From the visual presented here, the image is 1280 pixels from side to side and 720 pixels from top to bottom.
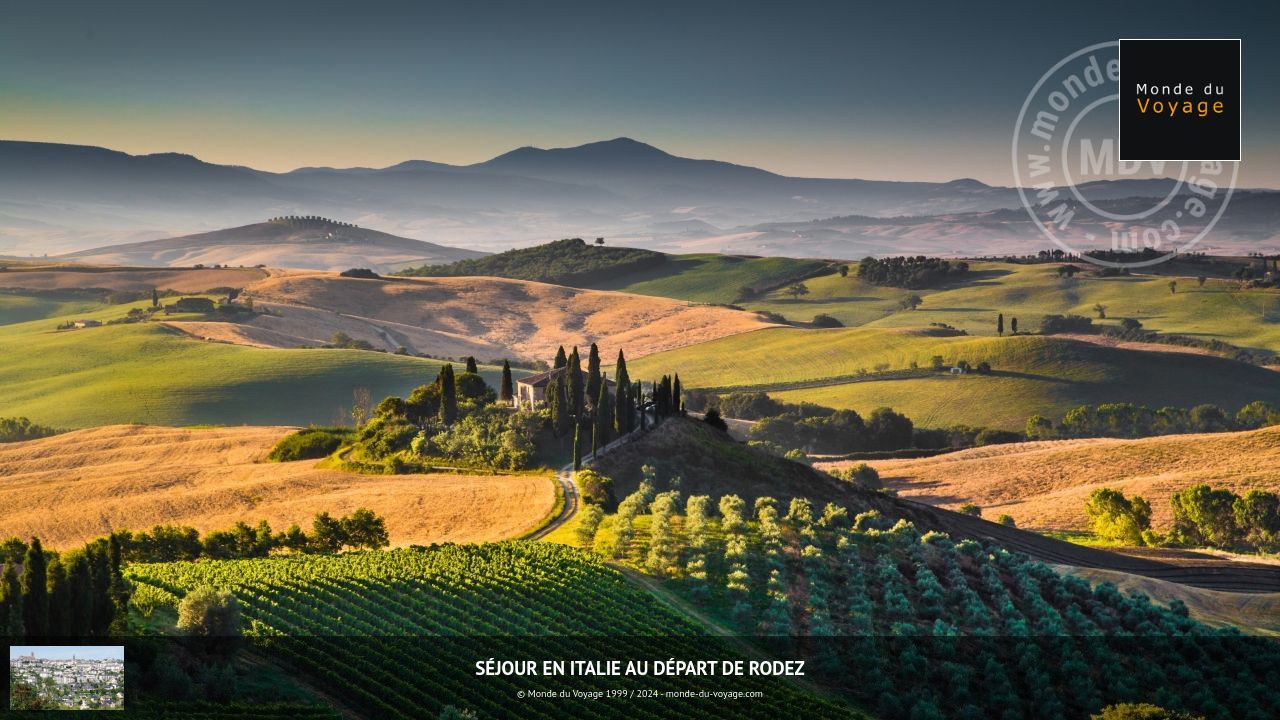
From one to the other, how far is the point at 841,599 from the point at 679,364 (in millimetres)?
138919

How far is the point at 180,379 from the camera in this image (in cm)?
14538

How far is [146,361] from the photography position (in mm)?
155625

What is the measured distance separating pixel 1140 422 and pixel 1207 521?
195ft

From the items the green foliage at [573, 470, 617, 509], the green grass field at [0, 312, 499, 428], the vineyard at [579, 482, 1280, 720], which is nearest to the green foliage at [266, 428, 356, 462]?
the green foliage at [573, 470, 617, 509]

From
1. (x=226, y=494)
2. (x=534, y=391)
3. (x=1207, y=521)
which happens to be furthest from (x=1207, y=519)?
(x=226, y=494)

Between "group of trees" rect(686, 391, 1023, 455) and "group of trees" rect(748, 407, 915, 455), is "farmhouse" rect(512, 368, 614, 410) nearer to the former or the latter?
"group of trees" rect(686, 391, 1023, 455)

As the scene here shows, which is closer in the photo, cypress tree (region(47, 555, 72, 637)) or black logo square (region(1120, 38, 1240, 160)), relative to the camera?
cypress tree (region(47, 555, 72, 637))

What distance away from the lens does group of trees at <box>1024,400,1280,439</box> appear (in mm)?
146375

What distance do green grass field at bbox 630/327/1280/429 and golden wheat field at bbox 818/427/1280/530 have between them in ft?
99.4

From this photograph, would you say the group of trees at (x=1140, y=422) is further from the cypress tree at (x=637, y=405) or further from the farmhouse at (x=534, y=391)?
the farmhouse at (x=534, y=391)

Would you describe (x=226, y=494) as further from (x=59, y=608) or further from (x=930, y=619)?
(x=930, y=619)

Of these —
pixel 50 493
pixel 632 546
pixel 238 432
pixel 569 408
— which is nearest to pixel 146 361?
pixel 238 432

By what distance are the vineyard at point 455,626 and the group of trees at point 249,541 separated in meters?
7.39

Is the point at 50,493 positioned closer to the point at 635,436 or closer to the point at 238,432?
the point at 238,432
